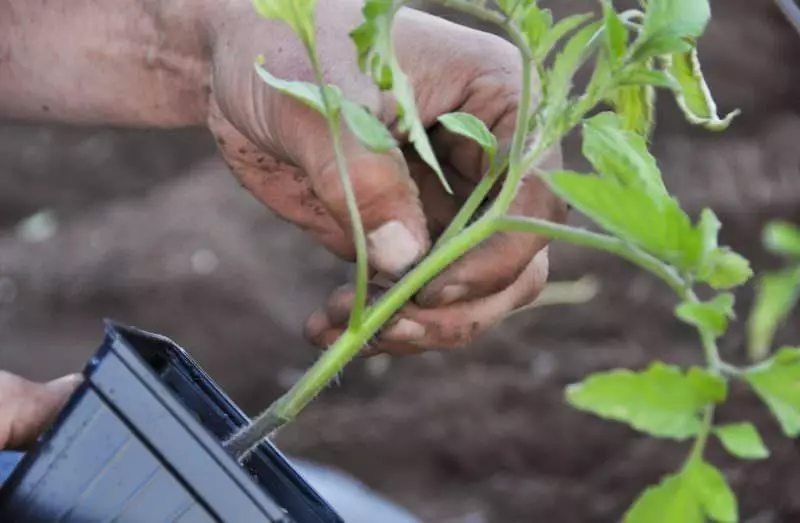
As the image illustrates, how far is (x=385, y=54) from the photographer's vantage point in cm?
47

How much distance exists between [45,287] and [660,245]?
1680mm

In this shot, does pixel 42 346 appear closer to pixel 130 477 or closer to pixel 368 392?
pixel 368 392

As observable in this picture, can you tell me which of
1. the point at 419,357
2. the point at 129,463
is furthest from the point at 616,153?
the point at 419,357

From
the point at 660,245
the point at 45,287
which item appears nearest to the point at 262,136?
the point at 660,245

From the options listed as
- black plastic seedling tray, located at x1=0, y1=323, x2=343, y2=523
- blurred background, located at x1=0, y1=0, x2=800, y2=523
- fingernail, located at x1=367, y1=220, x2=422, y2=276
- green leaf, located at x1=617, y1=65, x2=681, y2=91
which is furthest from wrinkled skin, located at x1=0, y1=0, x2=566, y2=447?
blurred background, located at x1=0, y1=0, x2=800, y2=523

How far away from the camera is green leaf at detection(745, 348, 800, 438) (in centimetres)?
37

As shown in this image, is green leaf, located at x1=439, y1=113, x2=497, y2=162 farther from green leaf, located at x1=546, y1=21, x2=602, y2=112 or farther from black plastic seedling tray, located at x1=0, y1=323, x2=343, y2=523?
black plastic seedling tray, located at x1=0, y1=323, x2=343, y2=523

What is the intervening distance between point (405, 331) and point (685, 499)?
47 cm

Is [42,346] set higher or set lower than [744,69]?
higher

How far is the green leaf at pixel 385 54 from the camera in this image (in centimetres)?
46

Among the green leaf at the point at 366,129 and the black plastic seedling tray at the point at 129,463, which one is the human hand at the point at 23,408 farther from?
the green leaf at the point at 366,129

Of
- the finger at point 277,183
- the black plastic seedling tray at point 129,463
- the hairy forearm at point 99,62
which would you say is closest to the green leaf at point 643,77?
the black plastic seedling tray at point 129,463

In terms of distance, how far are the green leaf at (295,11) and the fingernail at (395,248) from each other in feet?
0.67

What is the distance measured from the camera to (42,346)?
5.95ft
